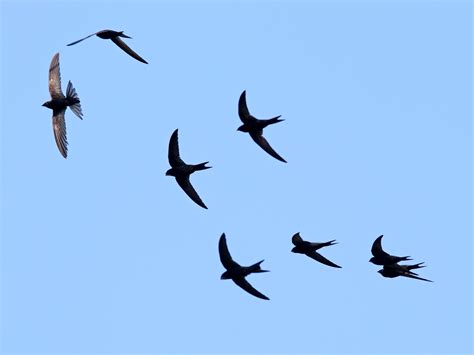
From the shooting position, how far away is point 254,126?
27.5 meters

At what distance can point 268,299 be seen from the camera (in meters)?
24.8

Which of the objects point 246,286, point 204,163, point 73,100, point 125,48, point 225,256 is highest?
point 125,48

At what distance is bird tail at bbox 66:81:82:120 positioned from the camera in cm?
2709

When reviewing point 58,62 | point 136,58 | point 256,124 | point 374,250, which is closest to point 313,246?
point 374,250

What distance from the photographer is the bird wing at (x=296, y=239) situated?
27.3 meters

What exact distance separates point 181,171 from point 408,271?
6025 millimetres

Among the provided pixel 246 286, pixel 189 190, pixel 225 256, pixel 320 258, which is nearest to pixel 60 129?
pixel 189 190

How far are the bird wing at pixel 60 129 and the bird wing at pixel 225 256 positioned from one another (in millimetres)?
4686

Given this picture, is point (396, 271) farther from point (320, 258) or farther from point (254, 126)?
point (254, 126)

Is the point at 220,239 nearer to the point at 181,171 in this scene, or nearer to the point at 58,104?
the point at 181,171

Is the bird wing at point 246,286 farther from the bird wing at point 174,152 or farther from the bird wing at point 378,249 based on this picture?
the bird wing at point 174,152

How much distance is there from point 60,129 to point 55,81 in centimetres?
136

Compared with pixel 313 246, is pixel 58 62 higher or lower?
higher

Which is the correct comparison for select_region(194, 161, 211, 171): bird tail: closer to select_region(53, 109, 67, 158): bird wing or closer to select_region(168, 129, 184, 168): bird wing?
select_region(168, 129, 184, 168): bird wing
